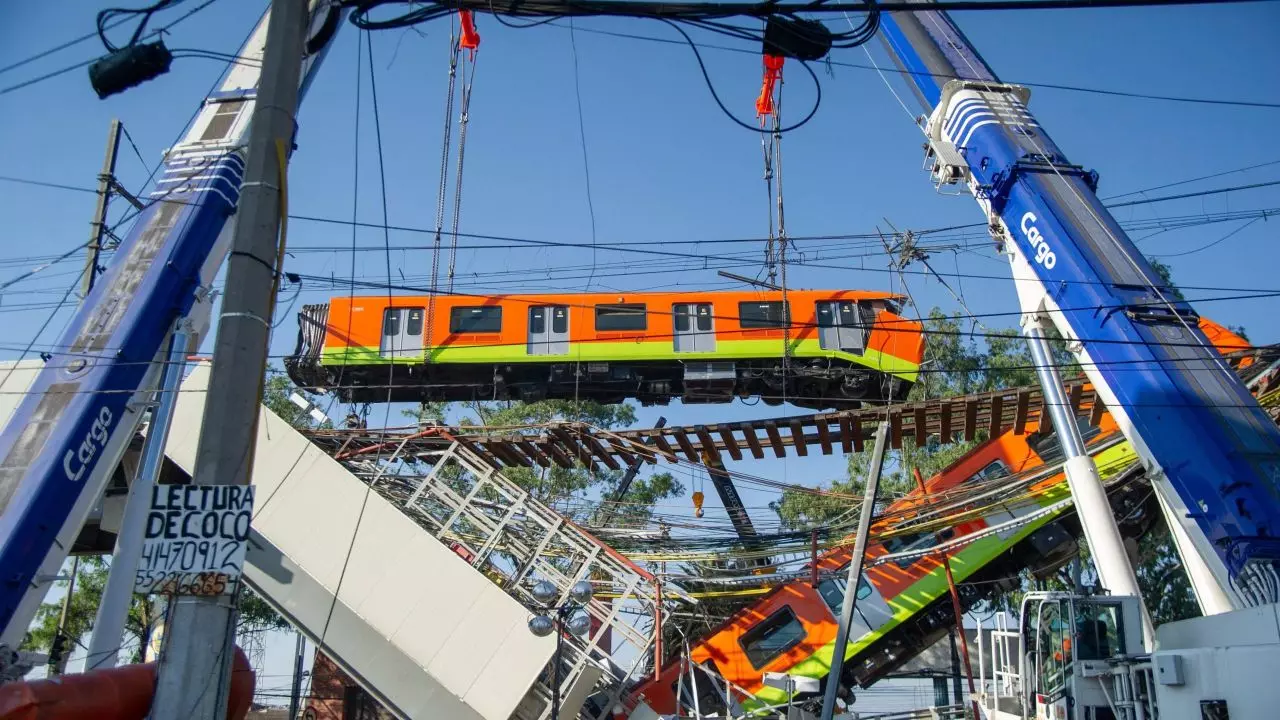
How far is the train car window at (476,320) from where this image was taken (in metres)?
24.0

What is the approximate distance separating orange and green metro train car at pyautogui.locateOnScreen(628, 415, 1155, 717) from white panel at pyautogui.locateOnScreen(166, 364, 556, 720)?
3.54 meters

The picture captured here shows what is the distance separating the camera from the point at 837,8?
309 inches

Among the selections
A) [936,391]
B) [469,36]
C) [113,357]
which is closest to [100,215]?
[113,357]

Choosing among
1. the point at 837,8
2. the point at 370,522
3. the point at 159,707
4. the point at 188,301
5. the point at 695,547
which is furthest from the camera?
the point at 695,547

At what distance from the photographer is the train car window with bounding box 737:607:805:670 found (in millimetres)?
18281

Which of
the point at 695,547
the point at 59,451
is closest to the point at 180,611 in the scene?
the point at 59,451

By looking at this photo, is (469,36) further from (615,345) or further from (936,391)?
(936,391)

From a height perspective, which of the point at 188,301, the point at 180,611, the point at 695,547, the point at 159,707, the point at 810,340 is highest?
the point at 810,340

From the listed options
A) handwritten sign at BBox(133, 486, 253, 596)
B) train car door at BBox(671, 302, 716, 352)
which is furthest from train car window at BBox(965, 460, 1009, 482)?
handwritten sign at BBox(133, 486, 253, 596)

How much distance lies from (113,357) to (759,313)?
16267 mm

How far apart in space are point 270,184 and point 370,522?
10.1 metres

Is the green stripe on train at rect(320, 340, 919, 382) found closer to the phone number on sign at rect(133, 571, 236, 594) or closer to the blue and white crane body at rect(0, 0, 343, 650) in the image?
the blue and white crane body at rect(0, 0, 343, 650)

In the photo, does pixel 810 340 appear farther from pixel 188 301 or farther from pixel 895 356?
pixel 188 301

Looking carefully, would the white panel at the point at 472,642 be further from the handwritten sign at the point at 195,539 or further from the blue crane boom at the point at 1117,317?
the handwritten sign at the point at 195,539
